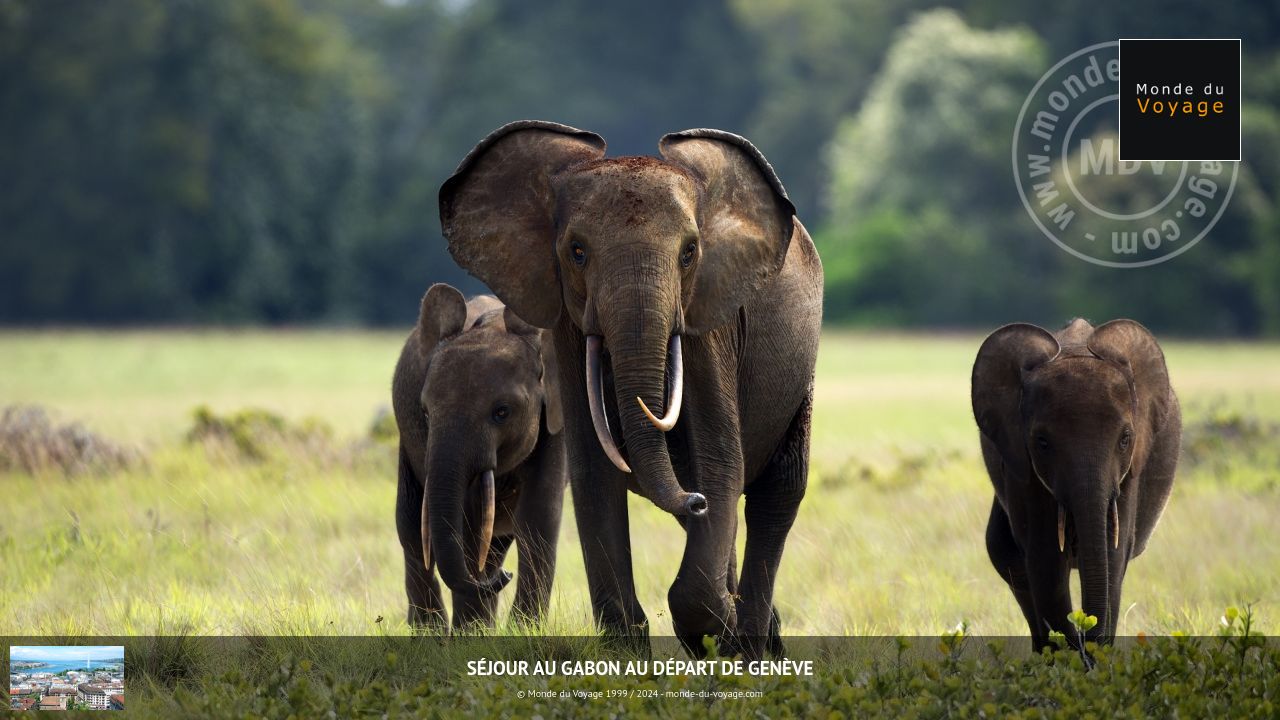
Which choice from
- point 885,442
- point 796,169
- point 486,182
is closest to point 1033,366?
point 486,182

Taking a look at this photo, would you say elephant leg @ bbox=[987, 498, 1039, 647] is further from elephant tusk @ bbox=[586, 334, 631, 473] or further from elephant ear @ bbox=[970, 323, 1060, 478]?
elephant tusk @ bbox=[586, 334, 631, 473]

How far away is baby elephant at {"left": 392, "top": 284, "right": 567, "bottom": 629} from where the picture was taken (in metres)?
8.12

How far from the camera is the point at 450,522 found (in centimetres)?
804

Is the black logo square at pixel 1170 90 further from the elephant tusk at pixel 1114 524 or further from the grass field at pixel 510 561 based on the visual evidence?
the elephant tusk at pixel 1114 524

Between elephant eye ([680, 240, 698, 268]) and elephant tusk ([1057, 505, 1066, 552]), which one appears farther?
elephant tusk ([1057, 505, 1066, 552])

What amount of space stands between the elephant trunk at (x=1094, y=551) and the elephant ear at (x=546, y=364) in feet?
7.82

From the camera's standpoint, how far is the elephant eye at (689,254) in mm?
6746

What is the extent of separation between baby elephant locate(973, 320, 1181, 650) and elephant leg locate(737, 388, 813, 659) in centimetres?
97

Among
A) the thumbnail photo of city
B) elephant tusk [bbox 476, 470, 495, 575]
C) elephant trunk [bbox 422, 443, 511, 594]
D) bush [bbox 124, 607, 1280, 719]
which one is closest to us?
bush [bbox 124, 607, 1280, 719]

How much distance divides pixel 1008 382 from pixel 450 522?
2757mm

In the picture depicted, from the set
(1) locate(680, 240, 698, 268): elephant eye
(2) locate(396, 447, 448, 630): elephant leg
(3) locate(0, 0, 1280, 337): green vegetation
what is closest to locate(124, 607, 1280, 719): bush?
(2) locate(396, 447, 448, 630): elephant leg

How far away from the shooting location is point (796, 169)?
8288cm

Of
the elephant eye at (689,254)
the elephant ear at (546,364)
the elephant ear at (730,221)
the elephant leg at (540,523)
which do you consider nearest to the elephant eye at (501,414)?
the elephant ear at (546,364)

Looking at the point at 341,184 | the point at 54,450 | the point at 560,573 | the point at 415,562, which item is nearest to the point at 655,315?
the point at 415,562
